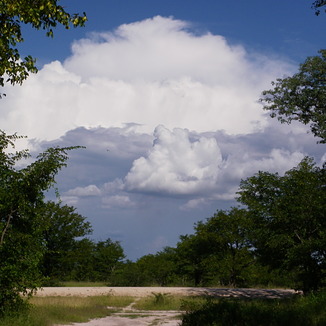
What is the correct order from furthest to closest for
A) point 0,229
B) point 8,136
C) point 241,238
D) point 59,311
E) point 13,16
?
point 241,238, point 59,311, point 8,136, point 0,229, point 13,16

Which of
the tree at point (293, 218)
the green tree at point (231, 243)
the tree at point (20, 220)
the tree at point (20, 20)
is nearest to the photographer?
the tree at point (20, 20)

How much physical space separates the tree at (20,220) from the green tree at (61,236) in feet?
96.5

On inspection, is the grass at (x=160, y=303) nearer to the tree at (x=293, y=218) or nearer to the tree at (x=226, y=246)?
the tree at (x=293, y=218)

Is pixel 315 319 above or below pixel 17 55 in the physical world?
below

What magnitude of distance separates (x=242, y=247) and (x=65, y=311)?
86.9 feet

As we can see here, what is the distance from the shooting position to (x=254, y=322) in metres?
12.7

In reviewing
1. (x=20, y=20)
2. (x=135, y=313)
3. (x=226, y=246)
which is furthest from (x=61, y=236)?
(x=20, y=20)

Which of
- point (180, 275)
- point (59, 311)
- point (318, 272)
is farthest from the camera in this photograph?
point (180, 275)

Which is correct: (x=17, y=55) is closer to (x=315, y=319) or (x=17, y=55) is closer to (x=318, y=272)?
(x=315, y=319)

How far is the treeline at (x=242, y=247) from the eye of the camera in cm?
2598

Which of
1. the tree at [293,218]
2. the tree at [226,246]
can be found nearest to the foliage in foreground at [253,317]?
the tree at [293,218]

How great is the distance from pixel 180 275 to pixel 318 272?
30.6 m

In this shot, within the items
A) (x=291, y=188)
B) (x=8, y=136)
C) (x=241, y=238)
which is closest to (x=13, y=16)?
(x=8, y=136)

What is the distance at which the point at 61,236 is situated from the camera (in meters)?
45.8
